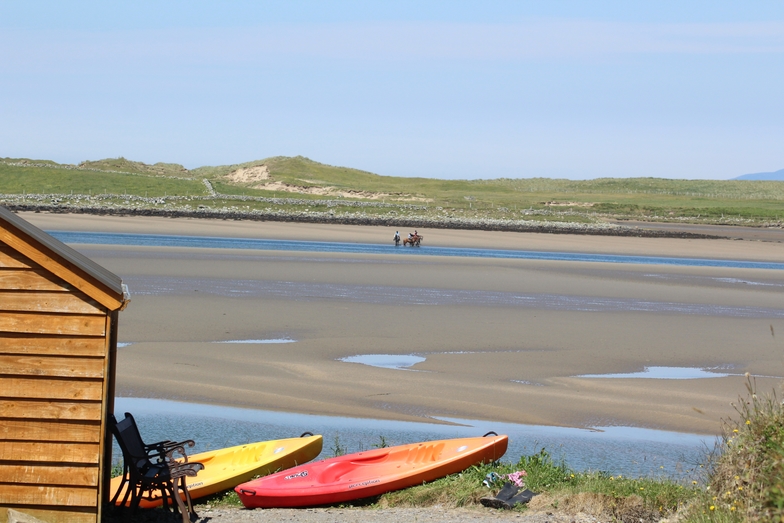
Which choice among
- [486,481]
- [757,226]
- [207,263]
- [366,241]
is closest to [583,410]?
[486,481]

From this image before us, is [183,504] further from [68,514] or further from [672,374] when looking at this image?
[672,374]

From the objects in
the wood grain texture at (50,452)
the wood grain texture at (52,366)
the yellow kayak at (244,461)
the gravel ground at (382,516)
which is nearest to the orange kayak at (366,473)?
the gravel ground at (382,516)

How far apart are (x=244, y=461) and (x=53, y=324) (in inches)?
120

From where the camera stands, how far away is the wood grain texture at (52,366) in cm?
644

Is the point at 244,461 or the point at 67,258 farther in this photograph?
the point at 244,461

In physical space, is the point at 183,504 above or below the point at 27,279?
below

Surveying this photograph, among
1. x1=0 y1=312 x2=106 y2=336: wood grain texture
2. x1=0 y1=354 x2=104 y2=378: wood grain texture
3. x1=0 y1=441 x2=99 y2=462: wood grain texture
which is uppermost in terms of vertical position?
x1=0 y1=312 x2=106 y2=336: wood grain texture

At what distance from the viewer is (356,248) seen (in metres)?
38.3

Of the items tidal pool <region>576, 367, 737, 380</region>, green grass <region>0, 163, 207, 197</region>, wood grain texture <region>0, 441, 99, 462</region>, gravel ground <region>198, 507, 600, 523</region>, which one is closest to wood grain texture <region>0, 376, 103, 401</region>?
wood grain texture <region>0, 441, 99, 462</region>

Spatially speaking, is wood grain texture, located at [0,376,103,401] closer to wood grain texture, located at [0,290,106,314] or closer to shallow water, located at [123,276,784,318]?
wood grain texture, located at [0,290,106,314]

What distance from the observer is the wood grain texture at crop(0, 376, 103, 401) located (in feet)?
21.2

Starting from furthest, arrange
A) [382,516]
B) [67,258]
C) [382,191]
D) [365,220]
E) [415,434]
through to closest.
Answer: [382,191], [365,220], [415,434], [382,516], [67,258]

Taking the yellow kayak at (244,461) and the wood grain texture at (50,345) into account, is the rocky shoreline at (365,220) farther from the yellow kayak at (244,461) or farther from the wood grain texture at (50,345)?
the wood grain texture at (50,345)

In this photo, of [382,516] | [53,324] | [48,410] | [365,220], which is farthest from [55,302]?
[365,220]
